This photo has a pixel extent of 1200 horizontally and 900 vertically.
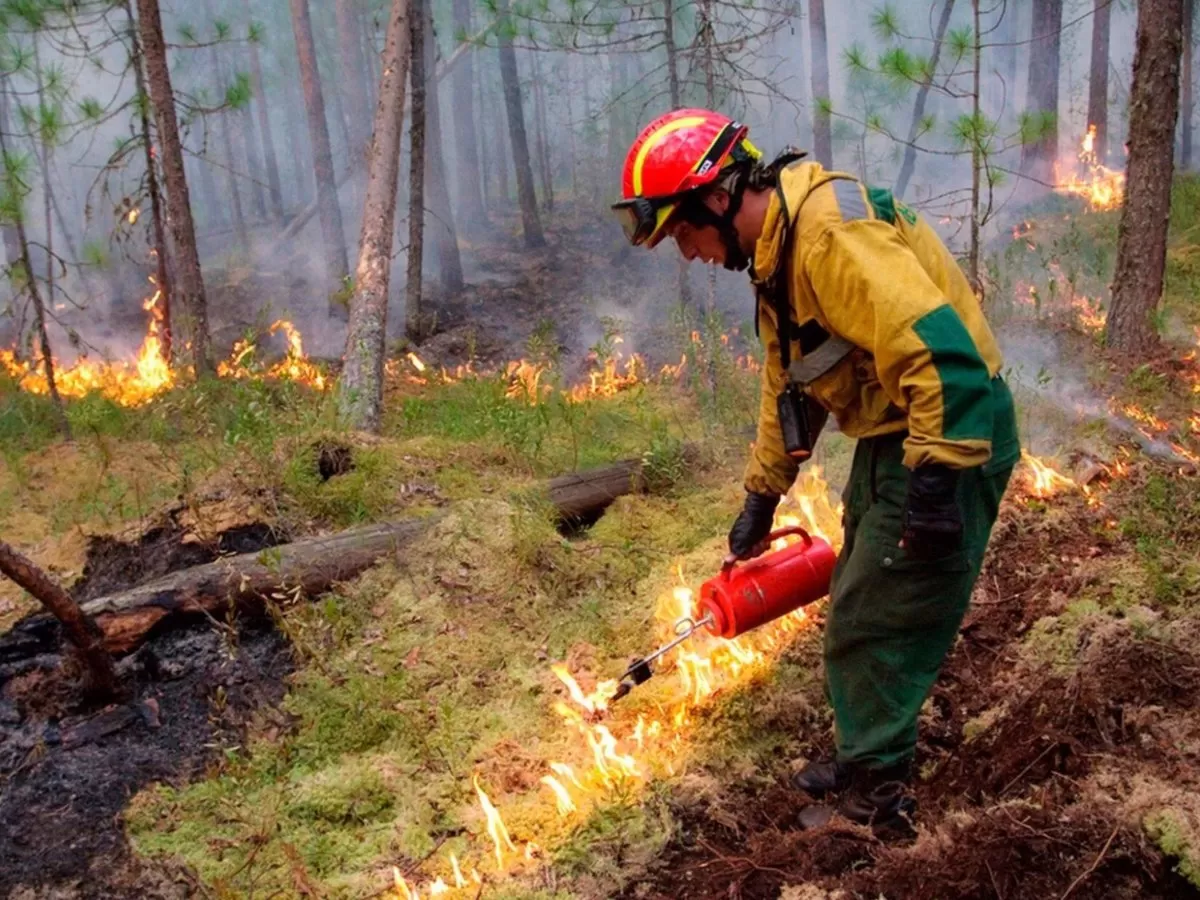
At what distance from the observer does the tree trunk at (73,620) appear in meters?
3.71

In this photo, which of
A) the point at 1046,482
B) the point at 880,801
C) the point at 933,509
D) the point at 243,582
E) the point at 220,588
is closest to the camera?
the point at 933,509

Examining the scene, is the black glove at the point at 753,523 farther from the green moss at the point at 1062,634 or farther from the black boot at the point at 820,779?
the green moss at the point at 1062,634

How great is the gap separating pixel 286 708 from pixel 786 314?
9.61 ft

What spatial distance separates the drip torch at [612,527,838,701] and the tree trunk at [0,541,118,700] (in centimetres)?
247

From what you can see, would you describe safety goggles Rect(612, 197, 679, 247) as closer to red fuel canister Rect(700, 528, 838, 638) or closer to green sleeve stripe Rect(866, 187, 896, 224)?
green sleeve stripe Rect(866, 187, 896, 224)

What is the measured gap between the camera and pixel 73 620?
393 centimetres

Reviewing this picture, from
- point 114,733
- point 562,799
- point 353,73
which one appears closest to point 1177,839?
point 562,799

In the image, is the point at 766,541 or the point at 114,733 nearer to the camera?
the point at 766,541

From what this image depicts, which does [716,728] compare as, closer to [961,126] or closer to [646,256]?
[961,126]

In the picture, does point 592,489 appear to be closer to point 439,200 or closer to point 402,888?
point 402,888

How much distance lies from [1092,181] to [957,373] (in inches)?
696

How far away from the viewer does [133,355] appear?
15.6 metres

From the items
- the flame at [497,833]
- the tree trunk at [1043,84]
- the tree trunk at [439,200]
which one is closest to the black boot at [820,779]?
the flame at [497,833]

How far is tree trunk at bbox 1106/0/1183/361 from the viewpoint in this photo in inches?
266
